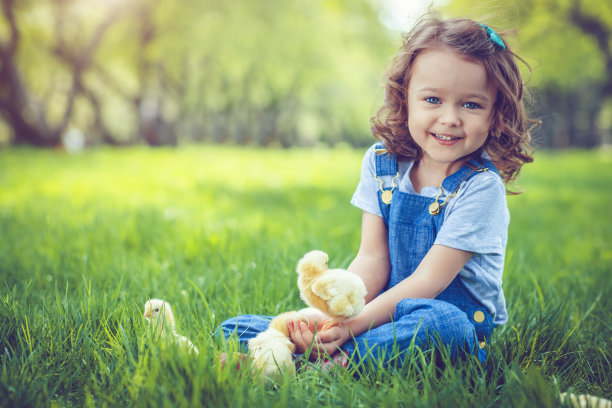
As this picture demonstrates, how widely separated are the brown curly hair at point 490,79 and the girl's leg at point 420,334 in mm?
719

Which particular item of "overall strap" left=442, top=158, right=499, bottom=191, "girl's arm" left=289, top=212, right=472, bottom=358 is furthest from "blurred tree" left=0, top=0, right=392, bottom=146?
"girl's arm" left=289, top=212, right=472, bottom=358

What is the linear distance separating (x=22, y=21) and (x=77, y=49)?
5.32 ft

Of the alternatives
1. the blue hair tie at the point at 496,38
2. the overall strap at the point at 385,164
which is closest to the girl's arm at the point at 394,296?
the overall strap at the point at 385,164

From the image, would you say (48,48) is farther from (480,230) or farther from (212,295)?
(480,230)

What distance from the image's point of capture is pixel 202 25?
45.9 feet

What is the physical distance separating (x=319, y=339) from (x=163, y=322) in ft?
1.94

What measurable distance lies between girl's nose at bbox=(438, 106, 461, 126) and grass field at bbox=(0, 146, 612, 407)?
90 cm

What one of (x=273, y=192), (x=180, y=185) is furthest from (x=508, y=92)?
(x=180, y=185)

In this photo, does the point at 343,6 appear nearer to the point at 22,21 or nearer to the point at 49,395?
the point at 22,21

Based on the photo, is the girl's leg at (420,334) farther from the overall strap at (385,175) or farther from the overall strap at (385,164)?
the overall strap at (385,164)

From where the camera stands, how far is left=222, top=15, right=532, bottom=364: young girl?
1.82 m

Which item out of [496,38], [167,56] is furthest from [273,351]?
[167,56]

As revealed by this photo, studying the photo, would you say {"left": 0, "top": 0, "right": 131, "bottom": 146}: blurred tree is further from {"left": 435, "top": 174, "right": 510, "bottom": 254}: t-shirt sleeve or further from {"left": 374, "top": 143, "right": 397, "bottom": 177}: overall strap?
{"left": 435, "top": 174, "right": 510, "bottom": 254}: t-shirt sleeve

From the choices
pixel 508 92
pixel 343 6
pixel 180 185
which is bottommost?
pixel 180 185
